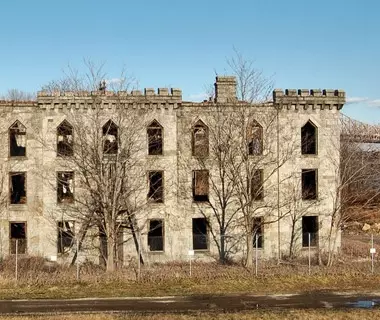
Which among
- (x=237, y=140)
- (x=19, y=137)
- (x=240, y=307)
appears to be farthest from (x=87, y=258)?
(x=240, y=307)

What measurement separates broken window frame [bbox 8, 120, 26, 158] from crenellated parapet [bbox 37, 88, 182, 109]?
182cm

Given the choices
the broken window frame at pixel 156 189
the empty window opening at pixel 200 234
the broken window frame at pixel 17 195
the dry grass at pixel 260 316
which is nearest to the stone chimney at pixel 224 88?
the broken window frame at pixel 156 189

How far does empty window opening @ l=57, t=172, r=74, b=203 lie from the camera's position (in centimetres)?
3005

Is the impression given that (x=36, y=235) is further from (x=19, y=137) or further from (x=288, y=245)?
(x=288, y=245)

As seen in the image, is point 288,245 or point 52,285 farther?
point 288,245

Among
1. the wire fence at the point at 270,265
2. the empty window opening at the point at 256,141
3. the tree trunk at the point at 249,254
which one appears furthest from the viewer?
the empty window opening at the point at 256,141

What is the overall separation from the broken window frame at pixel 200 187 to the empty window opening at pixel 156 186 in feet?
6.68

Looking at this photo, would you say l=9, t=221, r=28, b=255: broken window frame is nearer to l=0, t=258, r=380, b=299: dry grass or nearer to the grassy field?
the grassy field

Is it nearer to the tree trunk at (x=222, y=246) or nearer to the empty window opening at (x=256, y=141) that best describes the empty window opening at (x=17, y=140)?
the tree trunk at (x=222, y=246)

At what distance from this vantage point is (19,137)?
31.1 metres

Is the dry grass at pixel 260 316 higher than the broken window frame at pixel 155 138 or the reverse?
the reverse

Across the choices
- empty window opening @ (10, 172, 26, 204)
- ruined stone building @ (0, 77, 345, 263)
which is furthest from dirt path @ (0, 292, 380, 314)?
empty window opening @ (10, 172, 26, 204)

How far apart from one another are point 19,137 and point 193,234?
481 inches

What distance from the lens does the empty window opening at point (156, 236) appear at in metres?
30.3
